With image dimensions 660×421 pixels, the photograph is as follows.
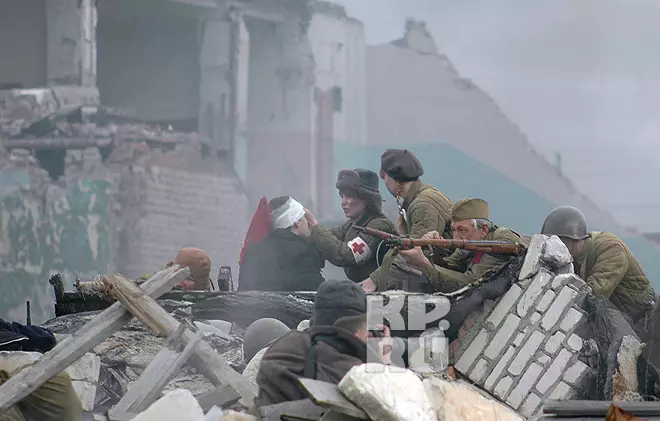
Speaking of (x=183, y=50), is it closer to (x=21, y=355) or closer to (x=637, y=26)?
(x=637, y=26)

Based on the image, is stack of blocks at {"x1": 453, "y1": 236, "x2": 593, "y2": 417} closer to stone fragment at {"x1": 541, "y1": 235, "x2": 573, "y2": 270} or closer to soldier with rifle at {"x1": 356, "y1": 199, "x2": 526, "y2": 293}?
stone fragment at {"x1": 541, "y1": 235, "x2": 573, "y2": 270}

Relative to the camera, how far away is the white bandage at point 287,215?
7.18 meters

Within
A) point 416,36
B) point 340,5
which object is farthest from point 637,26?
point 340,5

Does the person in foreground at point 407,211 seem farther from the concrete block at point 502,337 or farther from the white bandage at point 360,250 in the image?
the concrete block at point 502,337

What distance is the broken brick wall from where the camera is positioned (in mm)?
15070

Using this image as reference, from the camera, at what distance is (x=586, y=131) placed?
12.8m

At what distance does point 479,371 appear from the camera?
568 cm

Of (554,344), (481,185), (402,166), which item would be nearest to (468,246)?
(554,344)

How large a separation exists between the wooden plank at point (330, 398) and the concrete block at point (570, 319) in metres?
1.79

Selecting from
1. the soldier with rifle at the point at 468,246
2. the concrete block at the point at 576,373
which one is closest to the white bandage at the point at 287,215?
the soldier with rifle at the point at 468,246

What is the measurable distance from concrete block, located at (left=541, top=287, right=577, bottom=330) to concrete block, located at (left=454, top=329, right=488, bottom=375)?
0.32m

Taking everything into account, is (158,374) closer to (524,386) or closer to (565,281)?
(524,386)

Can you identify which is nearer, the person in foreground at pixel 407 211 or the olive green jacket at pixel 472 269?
the olive green jacket at pixel 472 269

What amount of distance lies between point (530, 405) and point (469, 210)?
1078 mm
